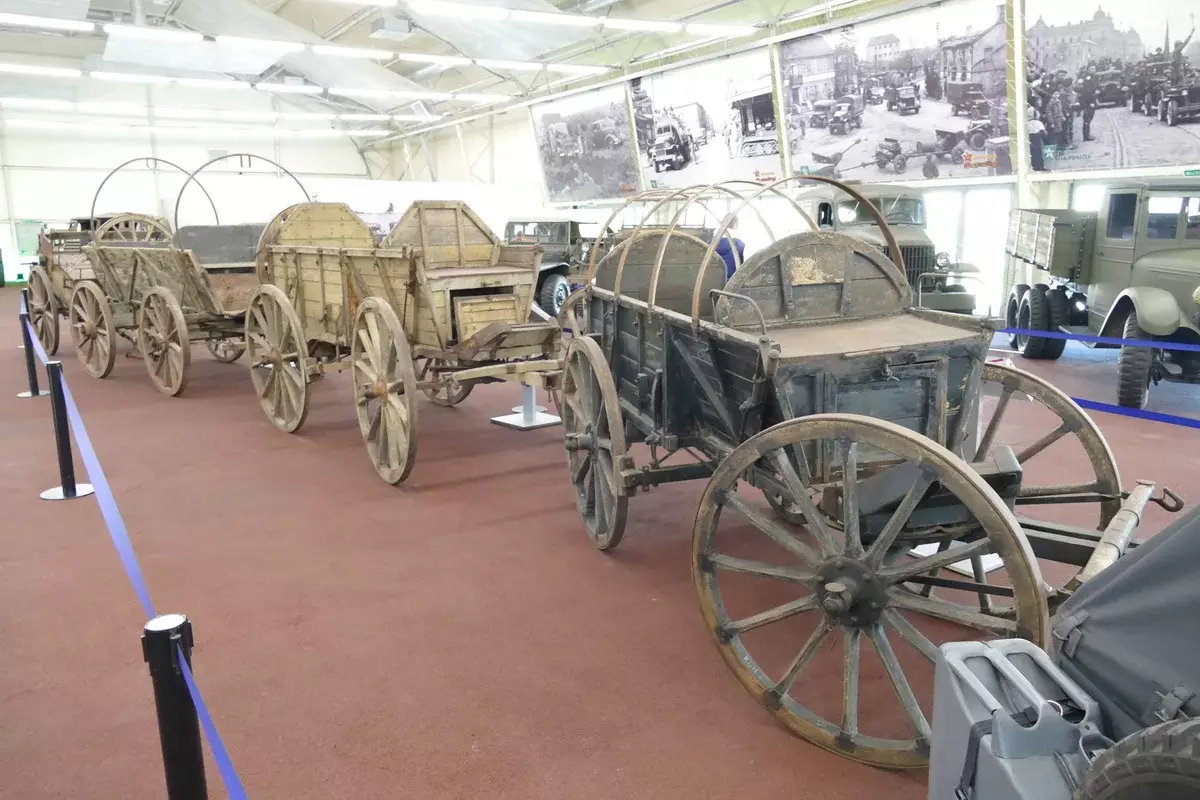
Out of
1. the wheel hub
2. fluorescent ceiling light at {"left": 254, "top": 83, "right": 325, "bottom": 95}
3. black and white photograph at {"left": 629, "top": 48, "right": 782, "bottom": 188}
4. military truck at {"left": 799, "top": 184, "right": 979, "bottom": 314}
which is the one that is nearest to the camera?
the wheel hub

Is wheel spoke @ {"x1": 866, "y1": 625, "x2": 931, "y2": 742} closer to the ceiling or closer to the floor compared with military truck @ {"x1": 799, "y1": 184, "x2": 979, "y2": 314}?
closer to the floor

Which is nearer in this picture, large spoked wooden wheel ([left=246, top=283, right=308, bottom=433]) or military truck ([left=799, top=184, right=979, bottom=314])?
large spoked wooden wheel ([left=246, top=283, right=308, bottom=433])

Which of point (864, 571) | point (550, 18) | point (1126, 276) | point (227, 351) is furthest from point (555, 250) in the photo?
point (864, 571)

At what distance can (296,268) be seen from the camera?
6.40 metres

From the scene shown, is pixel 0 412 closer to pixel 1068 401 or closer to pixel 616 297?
pixel 616 297

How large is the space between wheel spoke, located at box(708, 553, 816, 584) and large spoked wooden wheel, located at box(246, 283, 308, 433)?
4.15 m

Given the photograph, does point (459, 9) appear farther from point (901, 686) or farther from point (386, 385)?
point (901, 686)

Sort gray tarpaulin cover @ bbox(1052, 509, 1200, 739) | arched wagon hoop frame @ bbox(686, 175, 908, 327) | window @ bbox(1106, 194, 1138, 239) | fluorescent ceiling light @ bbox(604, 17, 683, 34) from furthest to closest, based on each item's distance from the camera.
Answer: fluorescent ceiling light @ bbox(604, 17, 683, 34) < window @ bbox(1106, 194, 1138, 239) < arched wagon hoop frame @ bbox(686, 175, 908, 327) < gray tarpaulin cover @ bbox(1052, 509, 1200, 739)

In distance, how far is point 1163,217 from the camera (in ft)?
24.3

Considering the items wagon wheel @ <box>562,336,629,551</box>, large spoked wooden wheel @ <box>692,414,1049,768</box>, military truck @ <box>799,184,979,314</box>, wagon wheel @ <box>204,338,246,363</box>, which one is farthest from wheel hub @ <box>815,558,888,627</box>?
wagon wheel @ <box>204,338,246,363</box>

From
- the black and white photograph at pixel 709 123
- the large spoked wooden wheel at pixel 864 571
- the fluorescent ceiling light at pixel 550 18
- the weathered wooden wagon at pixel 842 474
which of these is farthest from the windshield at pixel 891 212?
the large spoked wooden wheel at pixel 864 571

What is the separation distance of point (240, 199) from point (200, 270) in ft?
38.2

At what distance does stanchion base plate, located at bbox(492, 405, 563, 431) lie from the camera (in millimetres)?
6781

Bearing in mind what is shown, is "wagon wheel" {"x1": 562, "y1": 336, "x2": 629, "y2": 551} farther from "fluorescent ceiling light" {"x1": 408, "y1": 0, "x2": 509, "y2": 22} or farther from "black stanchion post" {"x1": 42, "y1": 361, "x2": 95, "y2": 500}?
"fluorescent ceiling light" {"x1": 408, "y1": 0, "x2": 509, "y2": 22}
